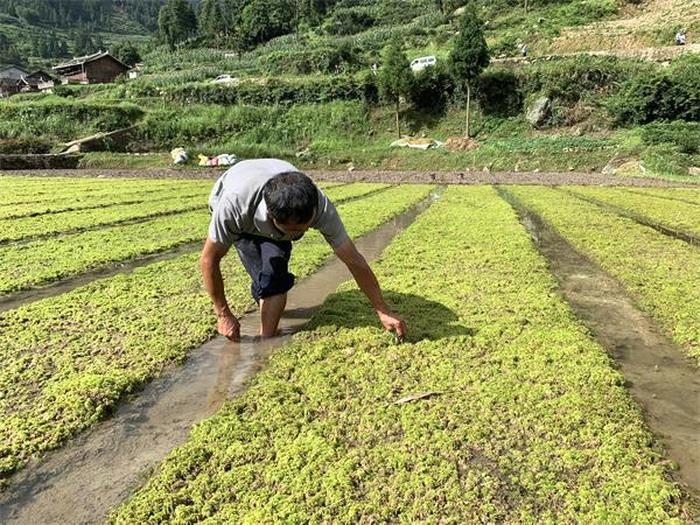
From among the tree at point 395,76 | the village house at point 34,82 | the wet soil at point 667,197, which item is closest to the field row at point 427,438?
the wet soil at point 667,197

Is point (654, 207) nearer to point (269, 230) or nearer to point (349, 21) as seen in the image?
point (269, 230)

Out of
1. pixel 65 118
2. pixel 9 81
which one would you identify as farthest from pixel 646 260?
pixel 9 81

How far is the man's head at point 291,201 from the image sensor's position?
305 centimetres

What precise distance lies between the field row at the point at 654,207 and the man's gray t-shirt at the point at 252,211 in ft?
26.6

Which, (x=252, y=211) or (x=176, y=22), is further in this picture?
(x=176, y=22)

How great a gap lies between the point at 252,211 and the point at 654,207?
11.9 metres

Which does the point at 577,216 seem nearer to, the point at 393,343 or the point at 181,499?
the point at 393,343

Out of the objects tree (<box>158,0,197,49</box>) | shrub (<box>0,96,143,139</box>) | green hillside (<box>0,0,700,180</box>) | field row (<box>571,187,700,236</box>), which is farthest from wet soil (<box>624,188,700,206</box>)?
tree (<box>158,0,197,49</box>)

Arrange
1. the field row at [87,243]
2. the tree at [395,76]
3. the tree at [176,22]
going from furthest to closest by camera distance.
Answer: the tree at [176,22] < the tree at [395,76] < the field row at [87,243]

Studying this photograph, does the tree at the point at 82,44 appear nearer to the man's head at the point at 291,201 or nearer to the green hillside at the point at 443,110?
the green hillside at the point at 443,110

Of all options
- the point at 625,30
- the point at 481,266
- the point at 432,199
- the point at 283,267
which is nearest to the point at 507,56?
the point at 625,30

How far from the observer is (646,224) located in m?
10.0

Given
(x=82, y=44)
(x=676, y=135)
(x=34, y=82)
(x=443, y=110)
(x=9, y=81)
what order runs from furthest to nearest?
1. (x=82, y=44)
2. (x=9, y=81)
3. (x=34, y=82)
4. (x=443, y=110)
5. (x=676, y=135)

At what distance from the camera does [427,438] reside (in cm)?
276
